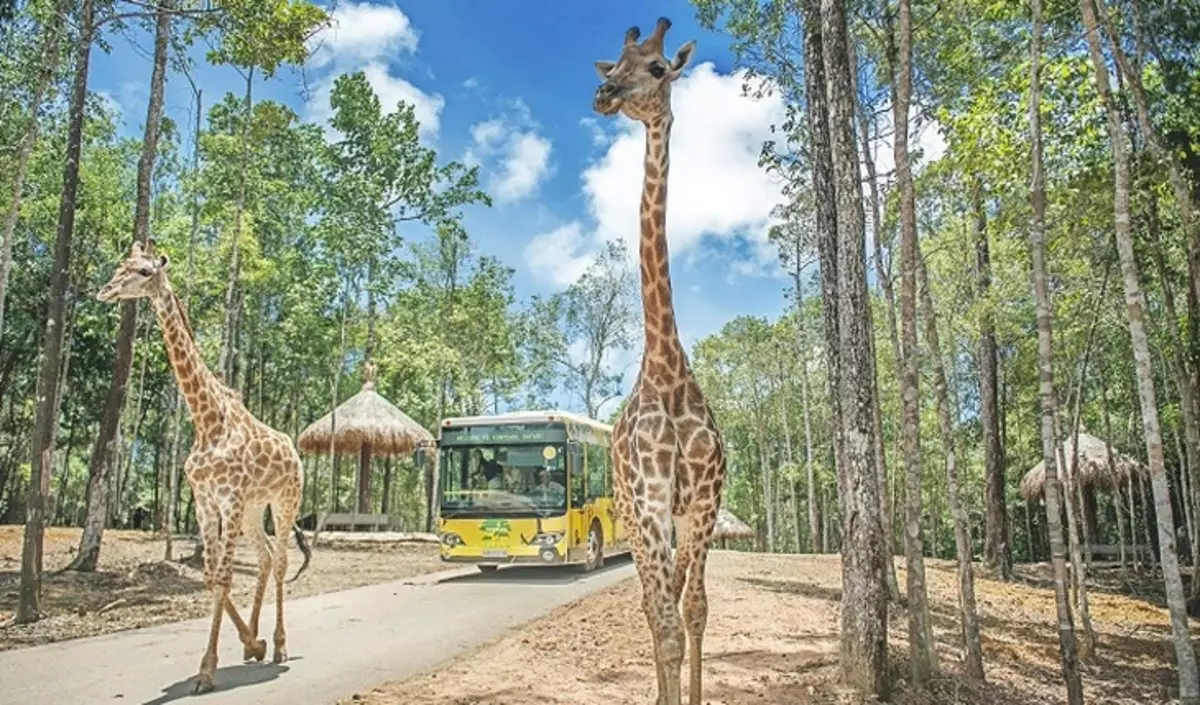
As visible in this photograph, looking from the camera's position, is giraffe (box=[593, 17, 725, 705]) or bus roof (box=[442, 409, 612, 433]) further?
bus roof (box=[442, 409, 612, 433])

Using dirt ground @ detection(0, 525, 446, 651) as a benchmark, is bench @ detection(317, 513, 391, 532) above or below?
above

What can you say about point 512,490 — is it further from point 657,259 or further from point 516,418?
point 657,259

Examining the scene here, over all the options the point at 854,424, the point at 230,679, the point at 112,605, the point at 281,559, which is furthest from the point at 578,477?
the point at 854,424

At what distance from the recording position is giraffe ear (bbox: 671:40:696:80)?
18.2 feet

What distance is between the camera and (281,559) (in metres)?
7.92

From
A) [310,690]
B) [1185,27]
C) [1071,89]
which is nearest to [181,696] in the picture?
[310,690]

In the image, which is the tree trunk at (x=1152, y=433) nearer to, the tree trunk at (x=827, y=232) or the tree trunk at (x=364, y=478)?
the tree trunk at (x=827, y=232)

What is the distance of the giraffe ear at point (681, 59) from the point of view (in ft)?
18.2

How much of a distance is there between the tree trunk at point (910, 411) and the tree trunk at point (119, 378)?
1114 cm

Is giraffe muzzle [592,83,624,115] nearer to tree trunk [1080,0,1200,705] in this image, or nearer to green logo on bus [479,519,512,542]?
tree trunk [1080,0,1200,705]

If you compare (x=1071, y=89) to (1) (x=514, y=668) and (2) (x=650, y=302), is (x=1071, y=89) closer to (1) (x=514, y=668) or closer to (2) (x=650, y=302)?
(2) (x=650, y=302)

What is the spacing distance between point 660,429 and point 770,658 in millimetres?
3465

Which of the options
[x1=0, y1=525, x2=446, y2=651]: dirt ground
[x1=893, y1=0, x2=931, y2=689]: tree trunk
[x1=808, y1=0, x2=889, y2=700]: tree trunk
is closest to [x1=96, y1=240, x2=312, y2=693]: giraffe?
[x1=0, y1=525, x2=446, y2=651]: dirt ground

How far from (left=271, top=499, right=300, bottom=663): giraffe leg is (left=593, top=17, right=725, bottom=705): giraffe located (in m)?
3.86
